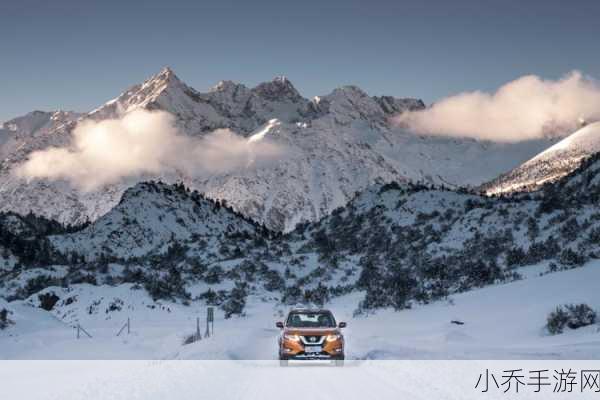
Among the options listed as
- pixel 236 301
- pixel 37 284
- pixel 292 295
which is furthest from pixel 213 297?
pixel 37 284

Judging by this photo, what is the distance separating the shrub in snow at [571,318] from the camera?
→ 2388 cm

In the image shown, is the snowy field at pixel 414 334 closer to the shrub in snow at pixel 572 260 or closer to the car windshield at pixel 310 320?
the car windshield at pixel 310 320

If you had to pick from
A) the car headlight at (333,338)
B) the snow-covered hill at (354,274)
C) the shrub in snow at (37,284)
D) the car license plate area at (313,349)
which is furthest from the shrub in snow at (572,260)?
the shrub in snow at (37,284)

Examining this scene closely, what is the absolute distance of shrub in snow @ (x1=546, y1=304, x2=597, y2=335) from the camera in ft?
78.3

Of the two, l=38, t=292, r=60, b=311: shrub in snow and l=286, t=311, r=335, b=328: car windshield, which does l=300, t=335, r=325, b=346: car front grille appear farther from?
l=38, t=292, r=60, b=311: shrub in snow

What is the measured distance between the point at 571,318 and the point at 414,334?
7694 millimetres

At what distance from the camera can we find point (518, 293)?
33031 millimetres

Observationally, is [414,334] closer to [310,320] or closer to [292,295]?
[310,320]

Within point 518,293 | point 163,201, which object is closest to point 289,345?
point 518,293

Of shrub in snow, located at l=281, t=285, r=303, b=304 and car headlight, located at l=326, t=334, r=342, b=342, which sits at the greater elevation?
car headlight, located at l=326, t=334, r=342, b=342

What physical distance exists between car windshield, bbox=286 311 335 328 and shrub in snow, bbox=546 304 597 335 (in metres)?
8.31
